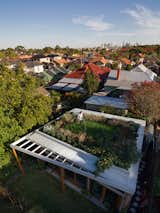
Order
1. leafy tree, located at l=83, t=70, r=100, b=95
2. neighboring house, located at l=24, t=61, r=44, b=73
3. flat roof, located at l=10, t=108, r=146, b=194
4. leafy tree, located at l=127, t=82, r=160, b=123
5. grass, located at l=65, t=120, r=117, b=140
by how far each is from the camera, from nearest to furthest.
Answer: flat roof, located at l=10, t=108, r=146, b=194
grass, located at l=65, t=120, r=117, b=140
leafy tree, located at l=127, t=82, r=160, b=123
leafy tree, located at l=83, t=70, r=100, b=95
neighboring house, located at l=24, t=61, r=44, b=73

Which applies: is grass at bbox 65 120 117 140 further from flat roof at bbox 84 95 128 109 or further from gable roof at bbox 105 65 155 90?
gable roof at bbox 105 65 155 90

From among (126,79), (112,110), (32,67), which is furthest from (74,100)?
(32,67)

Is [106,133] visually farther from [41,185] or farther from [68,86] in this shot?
[68,86]

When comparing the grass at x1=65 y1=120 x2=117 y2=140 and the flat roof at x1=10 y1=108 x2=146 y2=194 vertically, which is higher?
the grass at x1=65 y1=120 x2=117 y2=140

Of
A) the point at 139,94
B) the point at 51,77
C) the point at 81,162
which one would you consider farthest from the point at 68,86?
the point at 81,162

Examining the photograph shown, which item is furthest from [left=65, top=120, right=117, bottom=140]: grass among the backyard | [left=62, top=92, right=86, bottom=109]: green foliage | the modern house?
[left=62, top=92, right=86, bottom=109]: green foliage

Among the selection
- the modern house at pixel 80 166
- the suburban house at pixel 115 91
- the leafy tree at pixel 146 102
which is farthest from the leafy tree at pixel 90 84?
the modern house at pixel 80 166

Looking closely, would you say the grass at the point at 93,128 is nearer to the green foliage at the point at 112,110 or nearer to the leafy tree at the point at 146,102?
the green foliage at the point at 112,110

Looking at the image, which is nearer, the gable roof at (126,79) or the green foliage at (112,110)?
the green foliage at (112,110)
